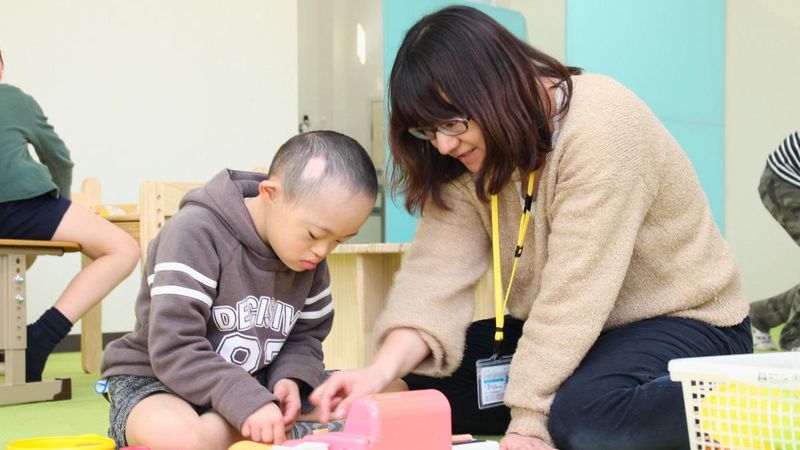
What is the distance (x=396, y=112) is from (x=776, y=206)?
6.40 ft

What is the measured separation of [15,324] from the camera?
2.34 metres

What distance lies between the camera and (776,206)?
295 centimetres

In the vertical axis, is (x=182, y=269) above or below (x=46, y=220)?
above

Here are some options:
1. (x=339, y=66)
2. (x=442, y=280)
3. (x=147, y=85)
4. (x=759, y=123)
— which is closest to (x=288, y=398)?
(x=442, y=280)

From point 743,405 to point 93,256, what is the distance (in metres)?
1.97

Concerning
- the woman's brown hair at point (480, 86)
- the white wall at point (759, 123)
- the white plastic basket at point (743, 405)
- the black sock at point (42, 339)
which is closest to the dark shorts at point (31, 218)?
the black sock at point (42, 339)

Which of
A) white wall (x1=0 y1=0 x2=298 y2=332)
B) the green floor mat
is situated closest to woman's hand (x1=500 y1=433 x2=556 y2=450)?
the green floor mat

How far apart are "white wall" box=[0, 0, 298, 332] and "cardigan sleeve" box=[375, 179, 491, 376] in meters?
2.85

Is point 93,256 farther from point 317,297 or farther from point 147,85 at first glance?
point 147,85

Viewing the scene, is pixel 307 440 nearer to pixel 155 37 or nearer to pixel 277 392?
pixel 277 392

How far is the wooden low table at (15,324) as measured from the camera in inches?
91.1

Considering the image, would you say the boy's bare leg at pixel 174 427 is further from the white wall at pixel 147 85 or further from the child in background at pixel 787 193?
the white wall at pixel 147 85

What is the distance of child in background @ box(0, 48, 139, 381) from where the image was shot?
2.42 m

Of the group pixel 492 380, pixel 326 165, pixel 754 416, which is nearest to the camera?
pixel 754 416
